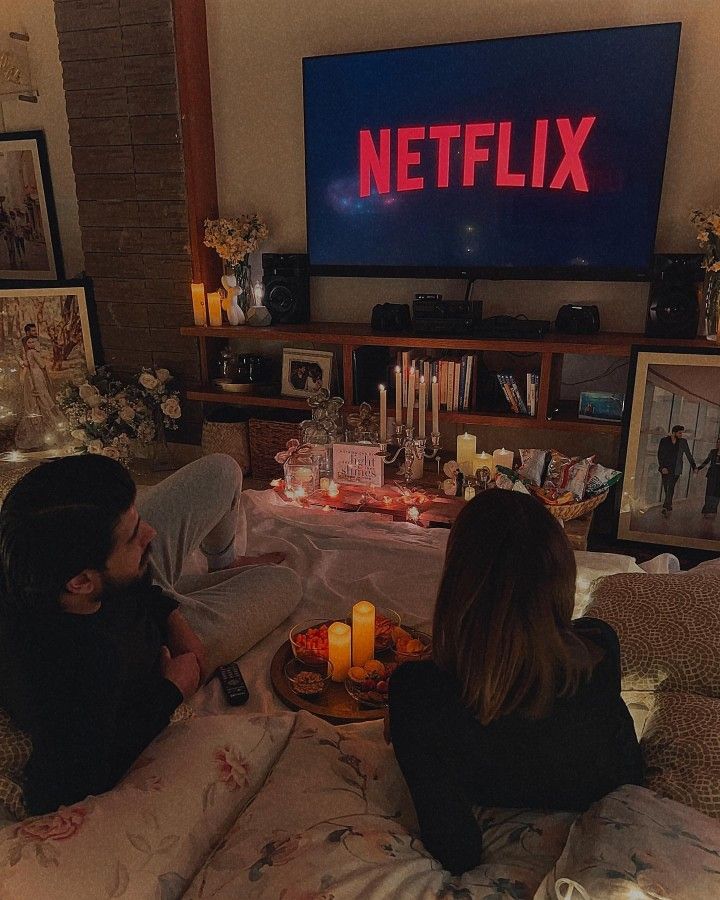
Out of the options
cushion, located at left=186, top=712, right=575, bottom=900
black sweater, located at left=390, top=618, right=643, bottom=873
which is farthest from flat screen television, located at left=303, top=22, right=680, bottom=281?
cushion, located at left=186, top=712, right=575, bottom=900

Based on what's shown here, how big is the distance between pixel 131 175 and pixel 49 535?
2595mm

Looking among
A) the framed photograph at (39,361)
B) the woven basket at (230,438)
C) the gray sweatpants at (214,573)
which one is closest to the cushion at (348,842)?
the gray sweatpants at (214,573)

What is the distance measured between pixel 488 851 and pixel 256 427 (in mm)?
2324

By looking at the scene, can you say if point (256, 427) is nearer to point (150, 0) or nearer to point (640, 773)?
point (150, 0)

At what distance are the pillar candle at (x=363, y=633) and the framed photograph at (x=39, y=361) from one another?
2524 millimetres

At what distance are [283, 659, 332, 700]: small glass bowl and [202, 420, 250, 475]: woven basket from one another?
179cm

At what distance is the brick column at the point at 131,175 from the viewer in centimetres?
297

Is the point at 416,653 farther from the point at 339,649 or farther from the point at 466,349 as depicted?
the point at 466,349

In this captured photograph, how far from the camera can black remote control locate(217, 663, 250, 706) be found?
4.47 feet

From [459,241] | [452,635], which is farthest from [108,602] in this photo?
[459,241]

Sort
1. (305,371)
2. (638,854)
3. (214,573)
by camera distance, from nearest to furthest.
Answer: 1. (638,854)
2. (214,573)
3. (305,371)

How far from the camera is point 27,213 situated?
3.62 metres

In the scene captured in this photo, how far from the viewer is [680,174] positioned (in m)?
2.58

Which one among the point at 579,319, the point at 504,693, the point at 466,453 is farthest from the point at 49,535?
the point at 579,319
